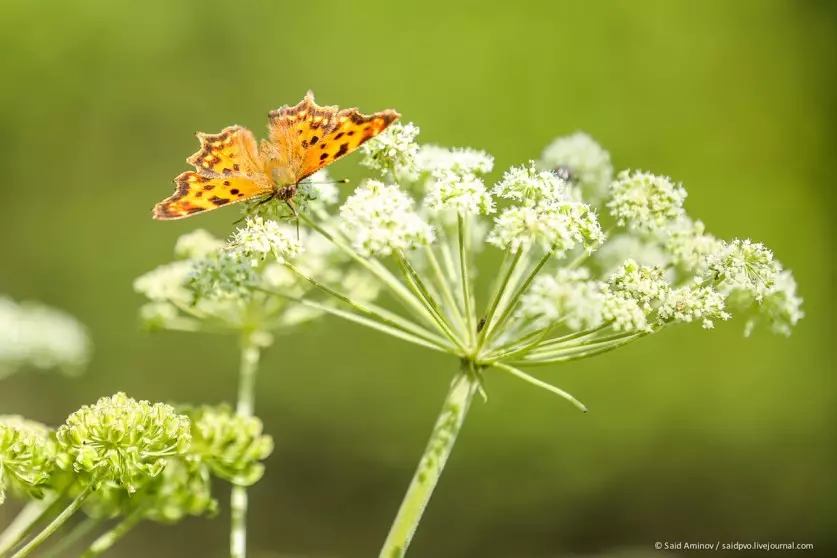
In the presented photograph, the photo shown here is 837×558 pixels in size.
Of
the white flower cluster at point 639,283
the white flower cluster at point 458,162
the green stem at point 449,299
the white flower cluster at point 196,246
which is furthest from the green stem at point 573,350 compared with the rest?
the white flower cluster at point 196,246

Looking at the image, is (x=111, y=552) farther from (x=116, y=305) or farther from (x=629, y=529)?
(x=629, y=529)

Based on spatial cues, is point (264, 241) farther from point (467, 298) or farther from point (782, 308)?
point (782, 308)

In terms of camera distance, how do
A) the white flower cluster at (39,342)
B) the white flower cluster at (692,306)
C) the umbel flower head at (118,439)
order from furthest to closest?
1. the white flower cluster at (39,342)
2. the white flower cluster at (692,306)
3. the umbel flower head at (118,439)

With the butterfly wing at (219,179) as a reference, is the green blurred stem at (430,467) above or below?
below

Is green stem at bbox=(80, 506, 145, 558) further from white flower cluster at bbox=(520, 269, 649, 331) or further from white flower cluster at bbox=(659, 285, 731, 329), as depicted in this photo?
white flower cluster at bbox=(659, 285, 731, 329)

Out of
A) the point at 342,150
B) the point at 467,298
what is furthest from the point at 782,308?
the point at 342,150

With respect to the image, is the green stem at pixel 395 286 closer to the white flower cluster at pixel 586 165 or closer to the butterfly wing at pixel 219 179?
the butterfly wing at pixel 219 179

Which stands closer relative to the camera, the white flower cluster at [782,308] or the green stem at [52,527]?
the green stem at [52,527]
